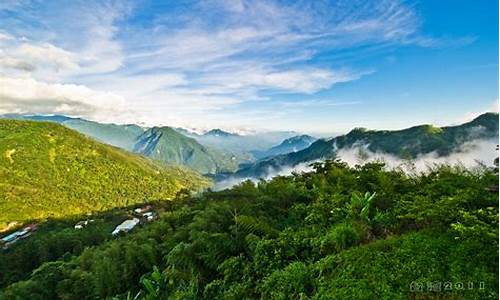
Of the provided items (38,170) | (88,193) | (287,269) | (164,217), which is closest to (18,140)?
(38,170)

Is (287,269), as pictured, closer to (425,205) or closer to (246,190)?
(425,205)

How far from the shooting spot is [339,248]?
8547 millimetres

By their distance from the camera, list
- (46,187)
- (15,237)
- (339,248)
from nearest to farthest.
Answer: (339,248), (15,237), (46,187)

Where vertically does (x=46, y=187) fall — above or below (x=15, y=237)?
below

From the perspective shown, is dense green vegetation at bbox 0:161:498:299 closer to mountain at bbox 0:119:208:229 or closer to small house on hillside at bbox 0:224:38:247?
small house on hillside at bbox 0:224:38:247

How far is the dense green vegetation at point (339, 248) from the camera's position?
263 inches

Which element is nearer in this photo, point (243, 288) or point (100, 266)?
point (243, 288)

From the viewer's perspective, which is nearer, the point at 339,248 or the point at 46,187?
the point at 339,248

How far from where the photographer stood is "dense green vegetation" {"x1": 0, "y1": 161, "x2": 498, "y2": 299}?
21.9 ft

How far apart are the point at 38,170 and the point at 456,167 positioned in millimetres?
206717

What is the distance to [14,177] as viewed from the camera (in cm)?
17175

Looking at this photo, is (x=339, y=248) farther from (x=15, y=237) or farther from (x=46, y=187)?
(x=46, y=187)

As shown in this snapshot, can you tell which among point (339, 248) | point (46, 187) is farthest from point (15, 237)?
point (339, 248)

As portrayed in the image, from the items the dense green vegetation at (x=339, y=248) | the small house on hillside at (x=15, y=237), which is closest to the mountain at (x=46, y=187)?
the small house on hillside at (x=15, y=237)
